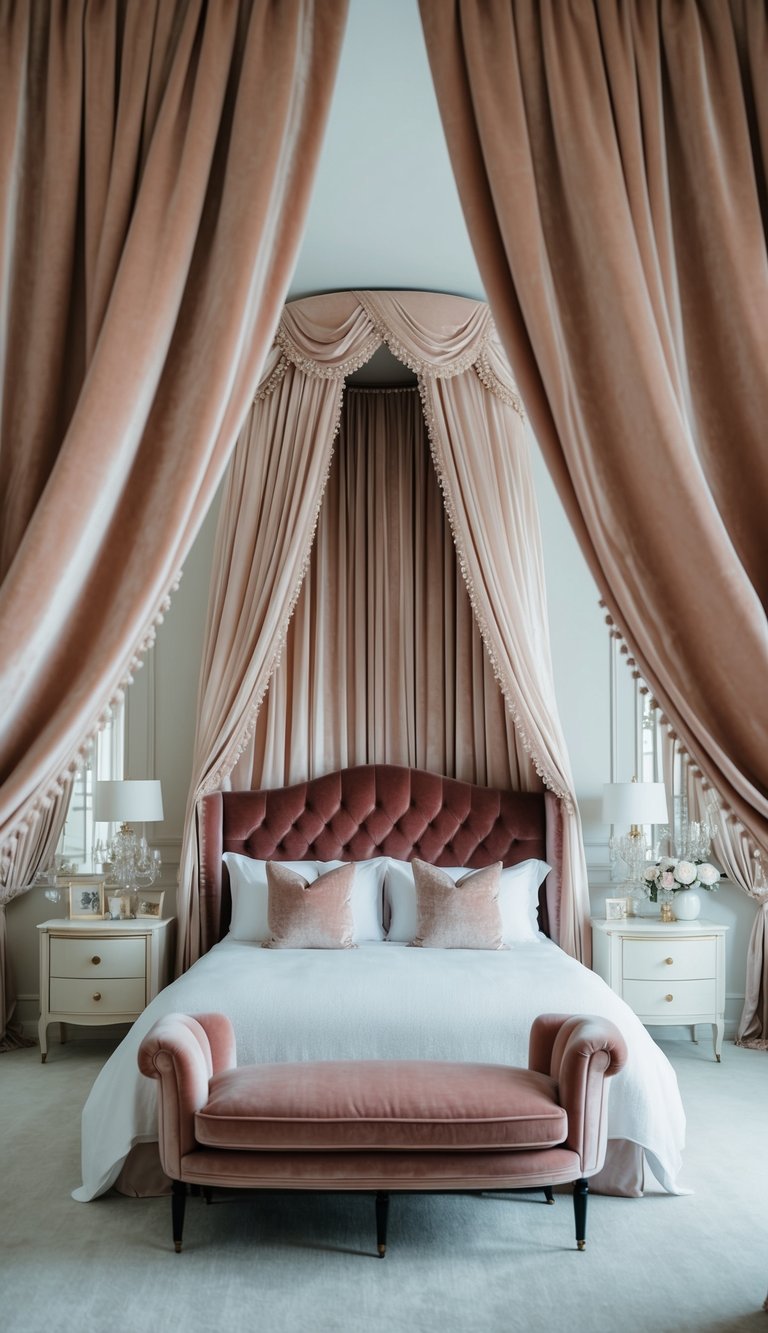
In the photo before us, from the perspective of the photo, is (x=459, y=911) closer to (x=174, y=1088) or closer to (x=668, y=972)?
(x=668, y=972)

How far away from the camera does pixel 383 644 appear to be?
19.1ft

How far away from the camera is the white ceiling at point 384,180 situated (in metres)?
3.48

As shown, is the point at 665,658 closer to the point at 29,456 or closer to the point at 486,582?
the point at 29,456

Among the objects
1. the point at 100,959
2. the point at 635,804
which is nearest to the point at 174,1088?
the point at 100,959

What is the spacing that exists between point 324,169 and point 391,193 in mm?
318

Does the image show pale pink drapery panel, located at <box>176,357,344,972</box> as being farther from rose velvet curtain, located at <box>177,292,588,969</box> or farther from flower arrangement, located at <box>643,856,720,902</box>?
flower arrangement, located at <box>643,856,720,902</box>

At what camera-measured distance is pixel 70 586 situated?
6.66ft

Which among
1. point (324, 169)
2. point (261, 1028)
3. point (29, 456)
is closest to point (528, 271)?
point (29, 456)

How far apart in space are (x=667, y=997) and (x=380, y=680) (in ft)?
7.05

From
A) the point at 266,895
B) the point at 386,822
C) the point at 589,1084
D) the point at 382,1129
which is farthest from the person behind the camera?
the point at 386,822

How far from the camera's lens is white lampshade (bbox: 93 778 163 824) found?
5223 mm

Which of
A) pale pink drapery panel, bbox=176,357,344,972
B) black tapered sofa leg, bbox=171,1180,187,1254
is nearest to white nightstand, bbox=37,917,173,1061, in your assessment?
pale pink drapery panel, bbox=176,357,344,972

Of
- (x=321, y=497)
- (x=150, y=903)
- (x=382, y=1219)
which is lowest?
(x=382, y=1219)

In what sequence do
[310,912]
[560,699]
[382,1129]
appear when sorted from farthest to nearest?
[560,699] → [310,912] → [382,1129]
